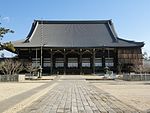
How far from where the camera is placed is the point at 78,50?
67750mm

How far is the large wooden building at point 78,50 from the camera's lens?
2628 inches

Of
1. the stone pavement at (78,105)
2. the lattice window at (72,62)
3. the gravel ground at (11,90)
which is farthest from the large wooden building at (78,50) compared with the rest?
the stone pavement at (78,105)

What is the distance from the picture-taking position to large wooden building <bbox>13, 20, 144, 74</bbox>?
66750mm

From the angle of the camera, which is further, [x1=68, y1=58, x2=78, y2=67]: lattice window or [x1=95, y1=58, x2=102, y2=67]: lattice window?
[x1=68, y1=58, x2=78, y2=67]: lattice window

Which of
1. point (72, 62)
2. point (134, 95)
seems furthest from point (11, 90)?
point (72, 62)

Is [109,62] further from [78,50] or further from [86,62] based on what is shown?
[78,50]

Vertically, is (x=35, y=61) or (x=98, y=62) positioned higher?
(x=35, y=61)

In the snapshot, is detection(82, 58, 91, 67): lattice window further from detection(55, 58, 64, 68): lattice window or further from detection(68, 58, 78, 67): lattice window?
detection(55, 58, 64, 68): lattice window

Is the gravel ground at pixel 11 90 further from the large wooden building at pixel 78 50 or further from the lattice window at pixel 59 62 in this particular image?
the lattice window at pixel 59 62

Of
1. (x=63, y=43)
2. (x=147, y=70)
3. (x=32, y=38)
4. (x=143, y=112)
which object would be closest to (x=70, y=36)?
(x=63, y=43)

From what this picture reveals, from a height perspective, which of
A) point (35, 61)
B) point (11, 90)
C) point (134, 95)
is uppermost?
point (35, 61)

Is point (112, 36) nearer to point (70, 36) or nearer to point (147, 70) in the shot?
point (70, 36)

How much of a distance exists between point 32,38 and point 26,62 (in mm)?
7587

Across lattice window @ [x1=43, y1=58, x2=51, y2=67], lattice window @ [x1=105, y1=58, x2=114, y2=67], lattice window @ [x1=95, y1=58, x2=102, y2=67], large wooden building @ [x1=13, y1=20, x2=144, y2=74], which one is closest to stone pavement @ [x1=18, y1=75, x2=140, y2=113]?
large wooden building @ [x1=13, y1=20, x2=144, y2=74]
